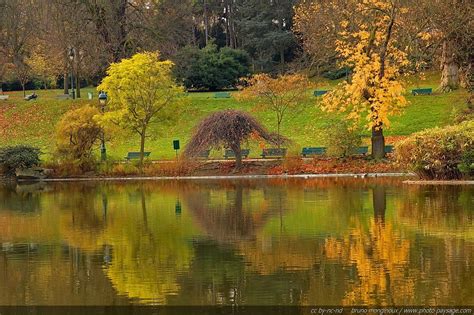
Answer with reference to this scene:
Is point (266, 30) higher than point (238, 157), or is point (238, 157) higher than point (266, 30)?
Answer: point (266, 30)

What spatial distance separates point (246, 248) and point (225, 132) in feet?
67.8

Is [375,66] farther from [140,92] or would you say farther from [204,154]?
[140,92]

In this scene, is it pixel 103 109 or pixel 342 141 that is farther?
pixel 103 109

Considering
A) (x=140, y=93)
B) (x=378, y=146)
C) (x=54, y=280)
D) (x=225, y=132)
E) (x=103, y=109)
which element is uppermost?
(x=140, y=93)

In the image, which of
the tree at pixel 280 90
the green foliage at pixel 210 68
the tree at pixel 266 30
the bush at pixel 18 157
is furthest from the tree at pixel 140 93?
the tree at pixel 266 30

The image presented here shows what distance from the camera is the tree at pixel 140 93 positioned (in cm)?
4028

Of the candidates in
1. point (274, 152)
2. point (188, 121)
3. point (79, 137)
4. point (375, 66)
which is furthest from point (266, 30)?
point (375, 66)

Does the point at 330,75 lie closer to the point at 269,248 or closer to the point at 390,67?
the point at 390,67

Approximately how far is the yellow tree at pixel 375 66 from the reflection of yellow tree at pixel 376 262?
1766cm

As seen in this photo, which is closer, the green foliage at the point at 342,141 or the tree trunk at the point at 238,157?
the green foliage at the point at 342,141

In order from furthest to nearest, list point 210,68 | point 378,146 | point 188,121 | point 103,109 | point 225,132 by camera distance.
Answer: point 210,68 < point 188,121 < point 103,109 < point 378,146 < point 225,132

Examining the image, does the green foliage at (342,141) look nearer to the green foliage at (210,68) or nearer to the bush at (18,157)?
the bush at (18,157)

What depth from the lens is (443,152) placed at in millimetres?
30172

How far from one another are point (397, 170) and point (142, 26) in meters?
29.0
